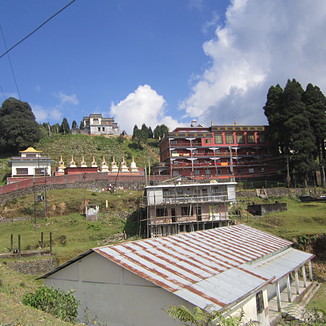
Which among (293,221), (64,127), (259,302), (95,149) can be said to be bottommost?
(259,302)

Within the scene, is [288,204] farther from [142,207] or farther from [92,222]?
[92,222]

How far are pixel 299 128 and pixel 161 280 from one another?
48.6 m

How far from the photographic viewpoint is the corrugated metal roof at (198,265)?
12.2 m

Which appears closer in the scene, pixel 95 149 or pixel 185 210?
pixel 185 210

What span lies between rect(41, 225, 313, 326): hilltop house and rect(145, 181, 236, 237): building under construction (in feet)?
63.0

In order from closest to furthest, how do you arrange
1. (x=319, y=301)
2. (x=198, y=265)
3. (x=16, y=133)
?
(x=198, y=265), (x=319, y=301), (x=16, y=133)

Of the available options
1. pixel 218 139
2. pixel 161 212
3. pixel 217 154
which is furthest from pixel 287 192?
pixel 161 212

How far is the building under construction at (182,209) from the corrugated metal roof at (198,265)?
16584mm

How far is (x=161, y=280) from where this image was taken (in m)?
12.4

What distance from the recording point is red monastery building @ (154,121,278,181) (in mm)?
63406

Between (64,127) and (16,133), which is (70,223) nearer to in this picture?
(16,133)

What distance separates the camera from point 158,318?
39.3 feet

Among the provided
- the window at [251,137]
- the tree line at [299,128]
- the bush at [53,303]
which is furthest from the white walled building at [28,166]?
the bush at [53,303]

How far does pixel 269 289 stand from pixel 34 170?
1911 inches
